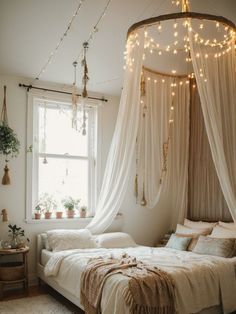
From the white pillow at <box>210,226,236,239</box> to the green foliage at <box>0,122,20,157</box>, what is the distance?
2894 millimetres

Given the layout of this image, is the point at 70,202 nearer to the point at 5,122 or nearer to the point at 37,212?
the point at 37,212

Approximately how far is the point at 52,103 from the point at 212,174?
2.63m

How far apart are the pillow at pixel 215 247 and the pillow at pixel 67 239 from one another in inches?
57.3

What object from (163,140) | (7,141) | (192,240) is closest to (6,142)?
(7,141)

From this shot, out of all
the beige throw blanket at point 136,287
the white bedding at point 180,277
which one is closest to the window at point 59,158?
the white bedding at point 180,277

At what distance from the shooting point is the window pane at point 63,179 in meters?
5.40

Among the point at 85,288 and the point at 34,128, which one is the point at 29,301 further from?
the point at 34,128

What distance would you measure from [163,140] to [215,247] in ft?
5.21

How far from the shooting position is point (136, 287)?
10.8 ft

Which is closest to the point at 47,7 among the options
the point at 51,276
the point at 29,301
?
the point at 51,276

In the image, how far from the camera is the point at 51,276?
4.49 meters

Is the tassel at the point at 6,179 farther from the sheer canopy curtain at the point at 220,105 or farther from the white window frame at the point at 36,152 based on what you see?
the sheer canopy curtain at the point at 220,105

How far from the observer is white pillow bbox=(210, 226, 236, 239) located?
4.83m

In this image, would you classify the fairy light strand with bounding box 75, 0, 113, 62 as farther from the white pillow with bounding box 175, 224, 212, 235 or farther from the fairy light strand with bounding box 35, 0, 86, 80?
the white pillow with bounding box 175, 224, 212, 235
